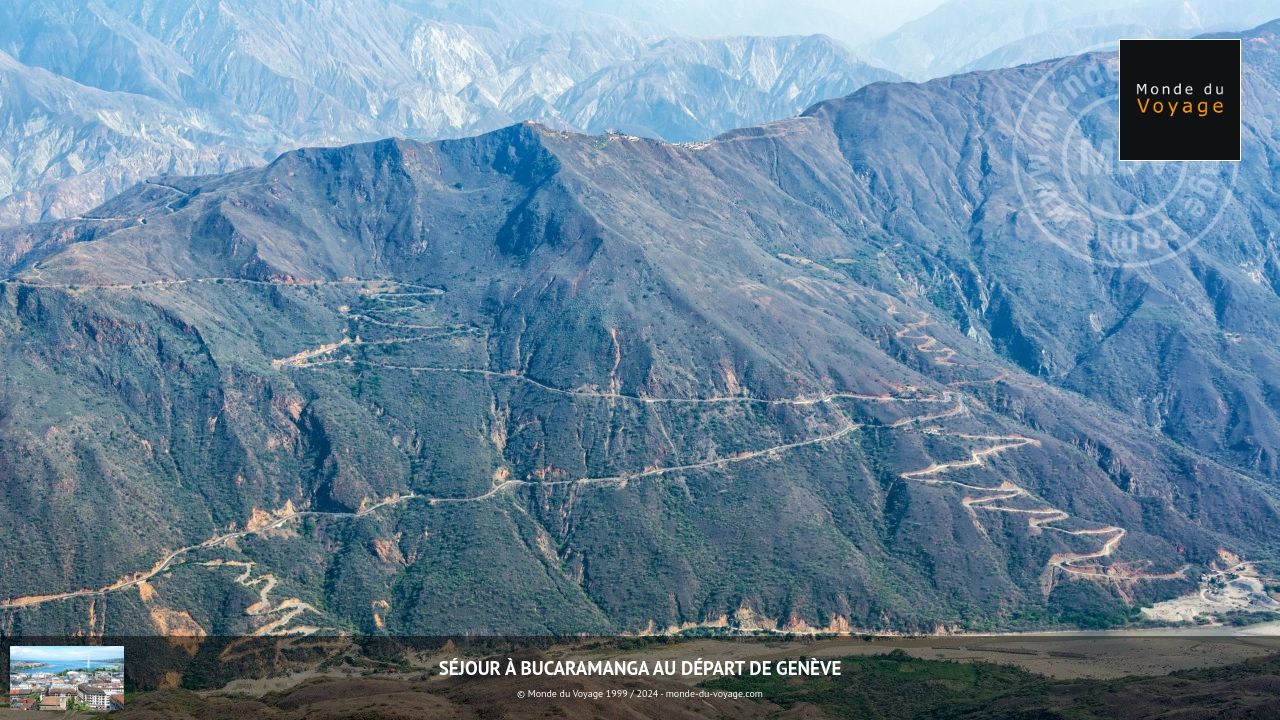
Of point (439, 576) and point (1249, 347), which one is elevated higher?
point (1249, 347)

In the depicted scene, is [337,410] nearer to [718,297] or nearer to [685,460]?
[685,460]

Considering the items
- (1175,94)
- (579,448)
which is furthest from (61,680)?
(1175,94)

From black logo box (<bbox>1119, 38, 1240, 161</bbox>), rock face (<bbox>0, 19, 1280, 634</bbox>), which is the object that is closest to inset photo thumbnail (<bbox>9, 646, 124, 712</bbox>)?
rock face (<bbox>0, 19, 1280, 634</bbox>)

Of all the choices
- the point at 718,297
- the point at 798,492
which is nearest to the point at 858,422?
the point at 798,492

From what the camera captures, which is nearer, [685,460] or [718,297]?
[685,460]

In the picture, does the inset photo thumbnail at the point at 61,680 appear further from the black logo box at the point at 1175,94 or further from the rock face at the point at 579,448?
the black logo box at the point at 1175,94

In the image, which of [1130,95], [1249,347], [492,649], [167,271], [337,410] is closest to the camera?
[492,649]

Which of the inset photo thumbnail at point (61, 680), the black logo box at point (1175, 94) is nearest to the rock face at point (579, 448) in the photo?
the black logo box at point (1175, 94)
